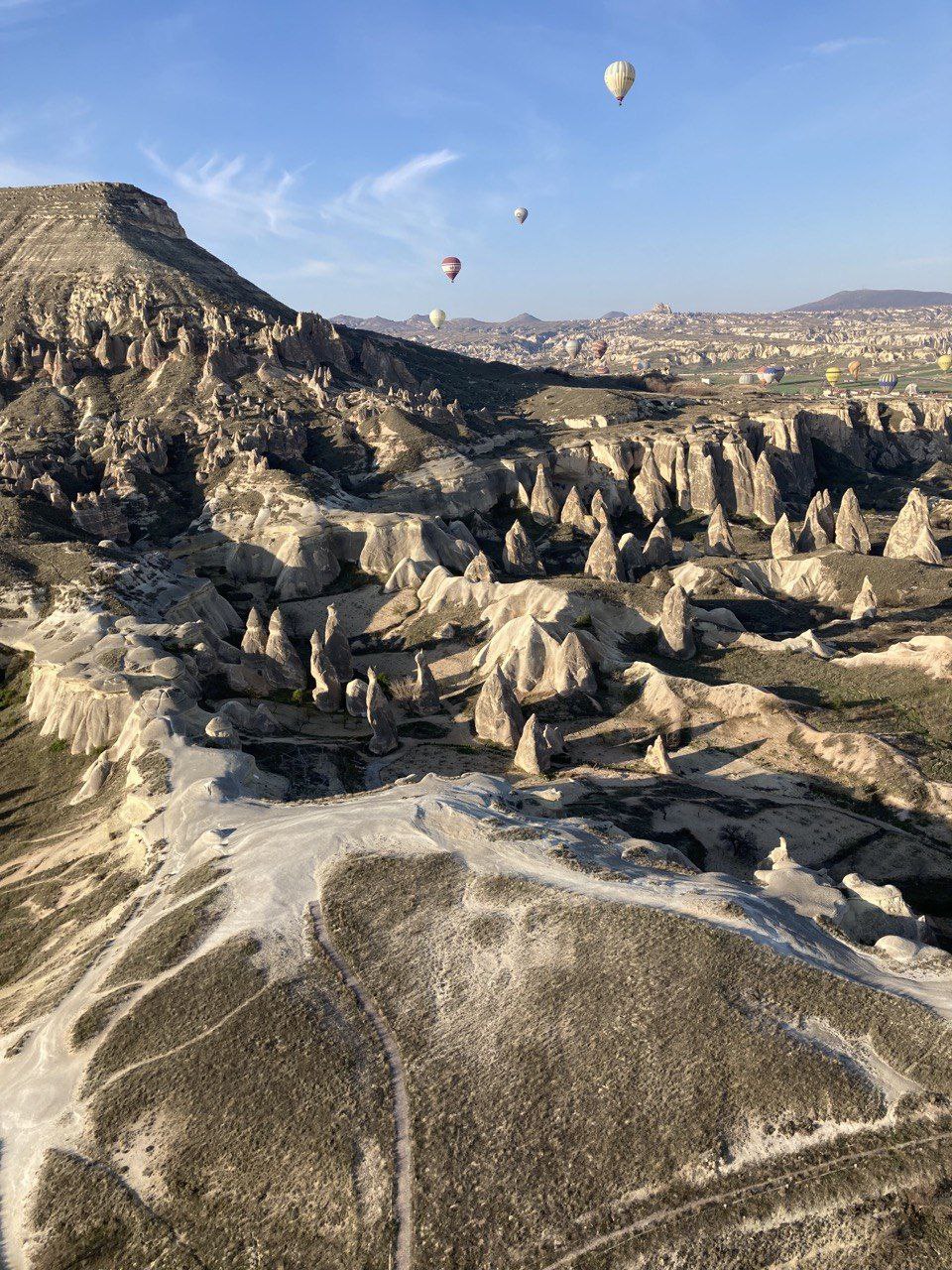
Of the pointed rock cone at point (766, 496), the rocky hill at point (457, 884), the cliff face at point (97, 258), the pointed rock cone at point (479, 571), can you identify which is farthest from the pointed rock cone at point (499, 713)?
the cliff face at point (97, 258)

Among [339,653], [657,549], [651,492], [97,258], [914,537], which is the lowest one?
[914,537]

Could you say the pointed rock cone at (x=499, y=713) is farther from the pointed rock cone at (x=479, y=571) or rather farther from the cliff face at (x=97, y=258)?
the cliff face at (x=97, y=258)

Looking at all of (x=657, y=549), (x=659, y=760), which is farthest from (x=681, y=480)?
(x=659, y=760)

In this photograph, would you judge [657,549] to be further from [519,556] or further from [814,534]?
[814,534]

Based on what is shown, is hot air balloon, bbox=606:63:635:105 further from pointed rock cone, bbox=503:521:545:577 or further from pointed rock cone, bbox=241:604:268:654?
pointed rock cone, bbox=241:604:268:654

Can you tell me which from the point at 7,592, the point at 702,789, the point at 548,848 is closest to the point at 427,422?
the point at 7,592

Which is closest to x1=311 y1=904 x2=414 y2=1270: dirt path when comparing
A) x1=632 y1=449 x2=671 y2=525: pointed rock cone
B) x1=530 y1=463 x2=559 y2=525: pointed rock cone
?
x1=530 y1=463 x2=559 y2=525: pointed rock cone
